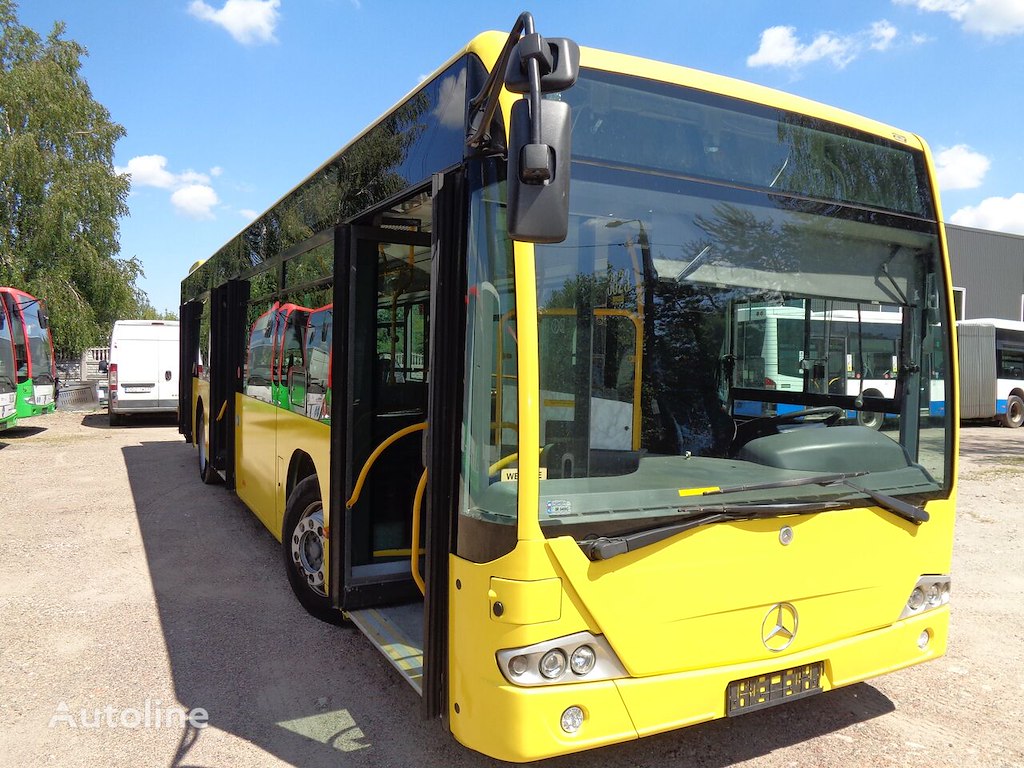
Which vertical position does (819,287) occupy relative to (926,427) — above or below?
above

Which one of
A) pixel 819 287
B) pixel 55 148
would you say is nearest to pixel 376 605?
pixel 819 287

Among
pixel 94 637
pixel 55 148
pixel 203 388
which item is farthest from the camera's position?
pixel 55 148

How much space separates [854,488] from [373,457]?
2.44 metres

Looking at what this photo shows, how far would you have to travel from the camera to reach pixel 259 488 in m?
6.63

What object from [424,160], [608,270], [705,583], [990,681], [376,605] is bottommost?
[990,681]

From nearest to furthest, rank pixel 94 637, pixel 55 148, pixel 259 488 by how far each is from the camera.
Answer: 1. pixel 94 637
2. pixel 259 488
3. pixel 55 148

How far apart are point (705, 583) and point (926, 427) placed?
153cm

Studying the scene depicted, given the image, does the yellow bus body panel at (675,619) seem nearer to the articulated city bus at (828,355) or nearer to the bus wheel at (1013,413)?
the articulated city bus at (828,355)

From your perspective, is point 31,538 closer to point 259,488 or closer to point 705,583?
point 259,488

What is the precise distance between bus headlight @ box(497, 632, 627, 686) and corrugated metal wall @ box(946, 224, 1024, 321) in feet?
123

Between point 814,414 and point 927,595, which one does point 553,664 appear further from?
point 927,595

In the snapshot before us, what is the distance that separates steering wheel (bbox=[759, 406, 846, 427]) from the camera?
3588 mm

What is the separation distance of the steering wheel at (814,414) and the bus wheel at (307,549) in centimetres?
271

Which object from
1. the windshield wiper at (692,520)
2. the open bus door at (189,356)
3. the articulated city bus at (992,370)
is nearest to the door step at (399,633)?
the windshield wiper at (692,520)
